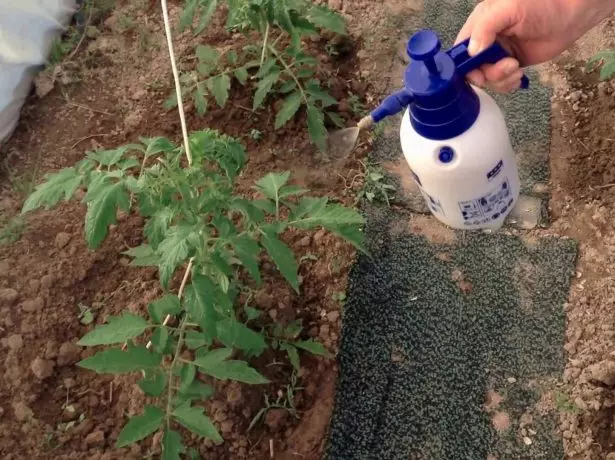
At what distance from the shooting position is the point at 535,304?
162 centimetres

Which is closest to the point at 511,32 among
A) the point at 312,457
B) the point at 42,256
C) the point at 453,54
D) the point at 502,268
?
the point at 453,54

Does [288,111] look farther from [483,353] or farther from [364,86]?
[483,353]

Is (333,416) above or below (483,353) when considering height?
above

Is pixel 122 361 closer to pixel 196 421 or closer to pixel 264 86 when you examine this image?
pixel 196 421

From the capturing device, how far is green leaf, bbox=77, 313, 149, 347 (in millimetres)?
1325

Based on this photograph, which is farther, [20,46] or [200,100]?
[20,46]

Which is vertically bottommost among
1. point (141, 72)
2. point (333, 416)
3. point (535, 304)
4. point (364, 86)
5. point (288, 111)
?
point (535, 304)

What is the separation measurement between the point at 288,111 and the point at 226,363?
77cm

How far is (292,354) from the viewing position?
1.51m

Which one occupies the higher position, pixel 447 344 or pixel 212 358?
pixel 212 358

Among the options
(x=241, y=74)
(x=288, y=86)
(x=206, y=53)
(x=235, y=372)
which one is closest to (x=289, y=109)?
(x=288, y=86)

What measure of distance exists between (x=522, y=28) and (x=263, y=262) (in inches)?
31.1

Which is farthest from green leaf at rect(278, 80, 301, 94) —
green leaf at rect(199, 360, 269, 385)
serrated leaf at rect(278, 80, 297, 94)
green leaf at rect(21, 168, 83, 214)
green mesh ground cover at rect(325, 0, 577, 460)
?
green leaf at rect(199, 360, 269, 385)

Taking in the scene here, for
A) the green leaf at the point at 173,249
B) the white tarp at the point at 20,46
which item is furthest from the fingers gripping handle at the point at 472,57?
the white tarp at the point at 20,46
